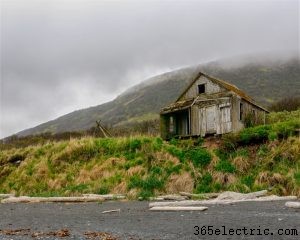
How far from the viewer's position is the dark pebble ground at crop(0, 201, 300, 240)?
9.67 metres

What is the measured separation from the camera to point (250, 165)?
23.5m

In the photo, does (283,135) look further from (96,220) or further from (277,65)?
(277,65)

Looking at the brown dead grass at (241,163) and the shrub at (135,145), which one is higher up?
the shrub at (135,145)

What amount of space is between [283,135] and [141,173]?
25.0 ft

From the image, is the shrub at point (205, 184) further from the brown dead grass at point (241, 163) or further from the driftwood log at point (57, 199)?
the driftwood log at point (57, 199)

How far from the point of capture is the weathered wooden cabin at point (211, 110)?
31.6 meters

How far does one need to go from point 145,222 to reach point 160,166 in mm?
13025

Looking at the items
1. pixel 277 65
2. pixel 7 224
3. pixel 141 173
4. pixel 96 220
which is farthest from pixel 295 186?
pixel 277 65

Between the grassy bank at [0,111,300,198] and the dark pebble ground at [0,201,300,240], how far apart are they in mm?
6407

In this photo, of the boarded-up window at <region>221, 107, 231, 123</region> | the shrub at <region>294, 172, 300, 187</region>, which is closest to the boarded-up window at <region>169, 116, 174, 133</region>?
the boarded-up window at <region>221, 107, 231, 123</region>

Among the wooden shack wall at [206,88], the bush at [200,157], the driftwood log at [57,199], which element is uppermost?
the wooden shack wall at [206,88]

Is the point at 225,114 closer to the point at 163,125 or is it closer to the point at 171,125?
the point at 163,125

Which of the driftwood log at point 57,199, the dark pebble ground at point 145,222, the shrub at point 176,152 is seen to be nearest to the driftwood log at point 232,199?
the dark pebble ground at point 145,222

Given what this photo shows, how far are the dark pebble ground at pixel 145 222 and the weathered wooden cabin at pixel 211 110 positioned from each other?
1684 centimetres
